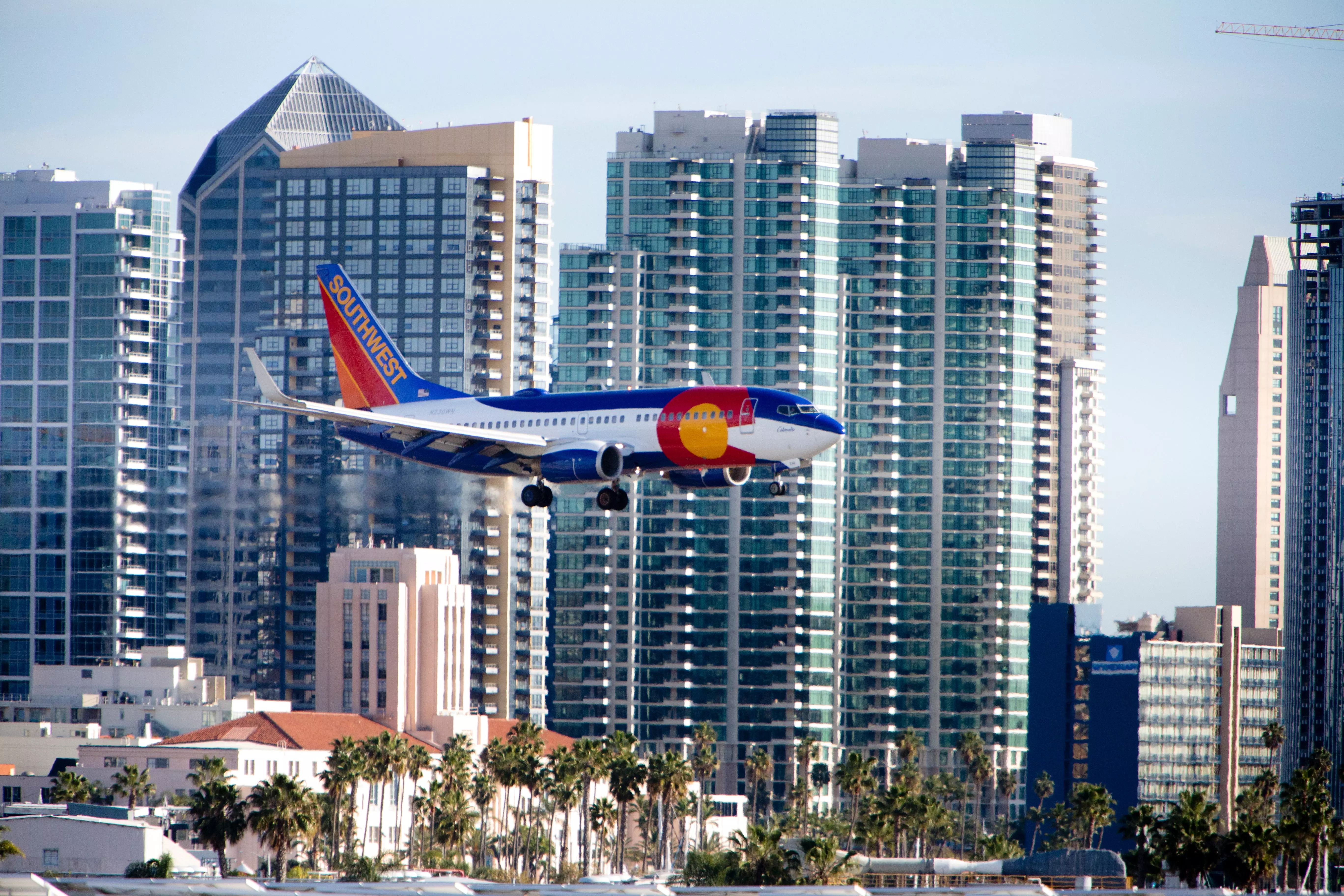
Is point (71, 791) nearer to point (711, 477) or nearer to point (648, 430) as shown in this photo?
point (711, 477)

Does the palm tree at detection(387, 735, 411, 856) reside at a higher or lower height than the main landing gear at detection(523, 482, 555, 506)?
lower

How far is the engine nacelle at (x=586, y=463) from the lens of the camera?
87.9 metres

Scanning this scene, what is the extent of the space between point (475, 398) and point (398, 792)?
247 ft

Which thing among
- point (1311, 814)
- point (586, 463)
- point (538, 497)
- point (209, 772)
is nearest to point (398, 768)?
point (209, 772)

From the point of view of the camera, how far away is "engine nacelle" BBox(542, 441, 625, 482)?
288 feet

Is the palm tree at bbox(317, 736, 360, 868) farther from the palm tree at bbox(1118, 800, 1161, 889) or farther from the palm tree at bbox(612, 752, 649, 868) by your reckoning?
the palm tree at bbox(1118, 800, 1161, 889)

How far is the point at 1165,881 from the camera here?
166 meters

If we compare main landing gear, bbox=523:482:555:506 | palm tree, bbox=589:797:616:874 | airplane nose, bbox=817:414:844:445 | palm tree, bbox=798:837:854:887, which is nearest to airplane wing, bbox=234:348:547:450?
main landing gear, bbox=523:482:555:506

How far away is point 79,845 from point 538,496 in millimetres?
53704

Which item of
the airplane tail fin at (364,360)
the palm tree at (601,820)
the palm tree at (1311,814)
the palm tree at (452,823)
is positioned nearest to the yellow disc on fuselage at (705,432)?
the airplane tail fin at (364,360)

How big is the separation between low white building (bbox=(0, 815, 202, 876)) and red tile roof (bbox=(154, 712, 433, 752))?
2010 inches

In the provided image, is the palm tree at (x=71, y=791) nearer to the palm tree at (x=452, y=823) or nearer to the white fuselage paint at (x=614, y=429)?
the palm tree at (x=452, y=823)

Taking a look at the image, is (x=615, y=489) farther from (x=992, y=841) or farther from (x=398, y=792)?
(x=992, y=841)

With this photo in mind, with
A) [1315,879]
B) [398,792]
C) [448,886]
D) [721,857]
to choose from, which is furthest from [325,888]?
[1315,879]
